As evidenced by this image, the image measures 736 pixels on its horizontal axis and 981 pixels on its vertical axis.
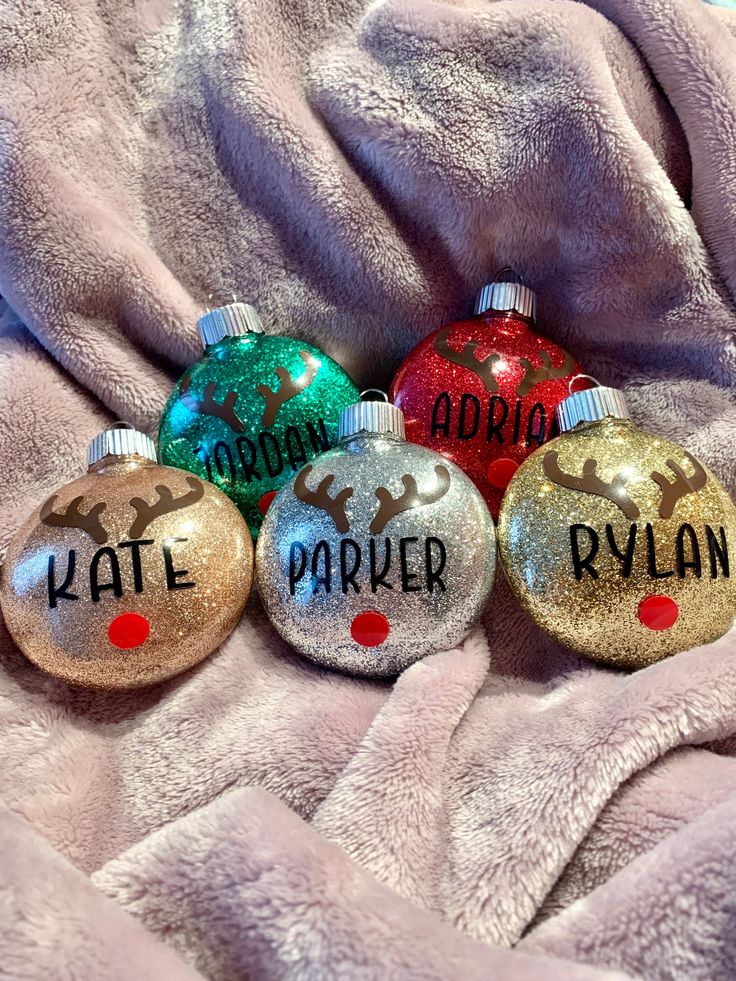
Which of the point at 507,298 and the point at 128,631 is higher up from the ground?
the point at 507,298

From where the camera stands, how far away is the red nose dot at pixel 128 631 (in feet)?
1.57

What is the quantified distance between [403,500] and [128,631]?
182mm

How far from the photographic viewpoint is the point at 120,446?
0.55m

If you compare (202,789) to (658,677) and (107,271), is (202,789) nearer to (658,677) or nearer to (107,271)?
(658,677)

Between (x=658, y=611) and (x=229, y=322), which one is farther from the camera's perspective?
(x=229, y=322)

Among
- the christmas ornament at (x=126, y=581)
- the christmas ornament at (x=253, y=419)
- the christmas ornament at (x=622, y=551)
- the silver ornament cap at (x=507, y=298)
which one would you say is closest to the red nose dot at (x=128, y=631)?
the christmas ornament at (x=126, y=581)

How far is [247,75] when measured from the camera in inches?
24.3

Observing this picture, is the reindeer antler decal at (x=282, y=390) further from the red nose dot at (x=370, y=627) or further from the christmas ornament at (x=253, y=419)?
the red nose dot at (x=370, y=627)

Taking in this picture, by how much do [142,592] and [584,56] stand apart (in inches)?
18.6

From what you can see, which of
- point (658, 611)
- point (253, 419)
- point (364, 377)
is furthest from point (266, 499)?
point (658, 611)

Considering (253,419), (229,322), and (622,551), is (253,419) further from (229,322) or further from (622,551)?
(622,551)

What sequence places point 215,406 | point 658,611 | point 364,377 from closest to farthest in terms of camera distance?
point 658,611
point 215,406
point 364,377

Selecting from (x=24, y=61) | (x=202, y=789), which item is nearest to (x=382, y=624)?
(x=202, y=789)

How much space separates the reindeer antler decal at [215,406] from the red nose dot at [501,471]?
0.18 meters
